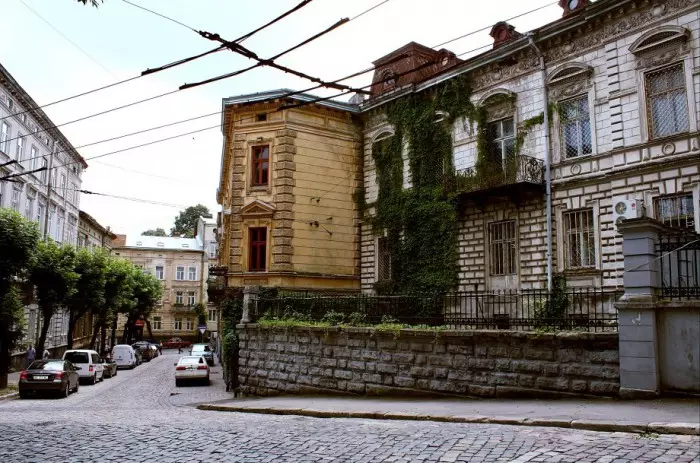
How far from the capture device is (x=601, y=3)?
19172 millimetres

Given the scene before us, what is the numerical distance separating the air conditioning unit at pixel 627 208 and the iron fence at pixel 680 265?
7.50 m

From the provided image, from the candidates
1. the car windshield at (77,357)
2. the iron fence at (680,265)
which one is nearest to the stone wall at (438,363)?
the iron fence at (680,265)

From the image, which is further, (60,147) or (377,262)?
(60,147)

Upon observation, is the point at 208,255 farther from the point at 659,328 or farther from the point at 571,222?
the point at 659,328

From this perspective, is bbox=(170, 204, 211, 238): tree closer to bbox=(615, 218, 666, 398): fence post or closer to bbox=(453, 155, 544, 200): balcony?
bbox=(453, 155, 544, 200): balcony

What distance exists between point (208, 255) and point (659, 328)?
2978 inches

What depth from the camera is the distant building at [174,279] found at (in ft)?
259

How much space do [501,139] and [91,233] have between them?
4738 cm

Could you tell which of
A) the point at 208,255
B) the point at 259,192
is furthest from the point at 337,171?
the point at 208,255

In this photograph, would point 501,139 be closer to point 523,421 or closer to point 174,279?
point 523,421

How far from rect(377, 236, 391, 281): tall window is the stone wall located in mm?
8236

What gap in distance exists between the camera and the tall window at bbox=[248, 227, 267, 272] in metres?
26.9

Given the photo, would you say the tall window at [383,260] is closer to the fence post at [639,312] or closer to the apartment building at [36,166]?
the apartment building at [36,166]

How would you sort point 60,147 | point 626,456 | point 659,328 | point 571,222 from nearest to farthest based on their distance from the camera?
point 626,456
point 659,328
point 571,222
point 60,147
